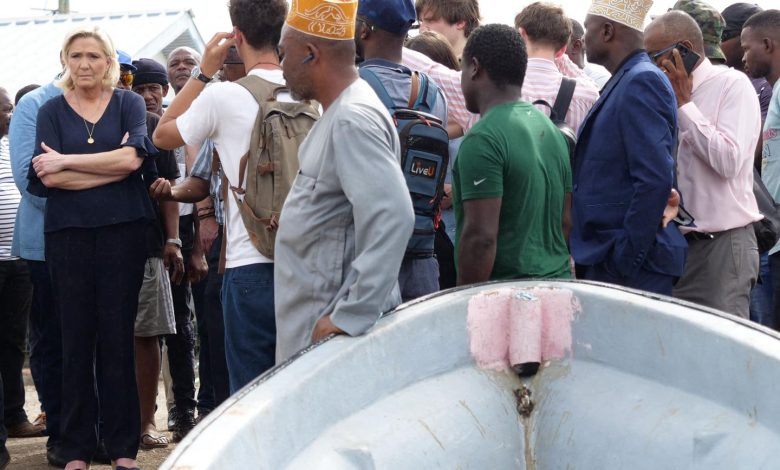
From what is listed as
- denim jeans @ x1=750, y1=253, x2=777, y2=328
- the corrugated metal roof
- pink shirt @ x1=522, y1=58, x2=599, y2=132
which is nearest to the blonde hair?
pink shirt @ x1=522, y1=58, x2=599, y2=132

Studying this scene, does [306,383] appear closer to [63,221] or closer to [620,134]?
[620,134]

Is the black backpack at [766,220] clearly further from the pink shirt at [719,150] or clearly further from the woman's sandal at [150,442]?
the woman's sandal at [150,442]

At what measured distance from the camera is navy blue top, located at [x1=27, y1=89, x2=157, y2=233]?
5.59 m

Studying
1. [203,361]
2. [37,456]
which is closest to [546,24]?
[203,361]

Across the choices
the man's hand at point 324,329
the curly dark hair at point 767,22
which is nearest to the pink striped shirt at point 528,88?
the curly dark hair at point 767,22

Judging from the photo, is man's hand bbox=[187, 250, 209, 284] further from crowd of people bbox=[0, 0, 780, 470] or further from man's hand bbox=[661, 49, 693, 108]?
man's hand bbox=[661, 49, 693, 108]

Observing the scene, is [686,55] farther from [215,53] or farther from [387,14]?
[215,53]

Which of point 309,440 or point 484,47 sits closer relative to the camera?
point 309,440

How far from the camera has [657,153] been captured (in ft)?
14.5

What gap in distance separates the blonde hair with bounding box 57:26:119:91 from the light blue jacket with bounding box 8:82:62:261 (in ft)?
1.19

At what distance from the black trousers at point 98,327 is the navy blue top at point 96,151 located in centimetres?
7

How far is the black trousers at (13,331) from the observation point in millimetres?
7617

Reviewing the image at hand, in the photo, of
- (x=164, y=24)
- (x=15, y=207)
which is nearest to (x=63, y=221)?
(x=15, y=207)

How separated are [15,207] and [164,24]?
10252 mm
